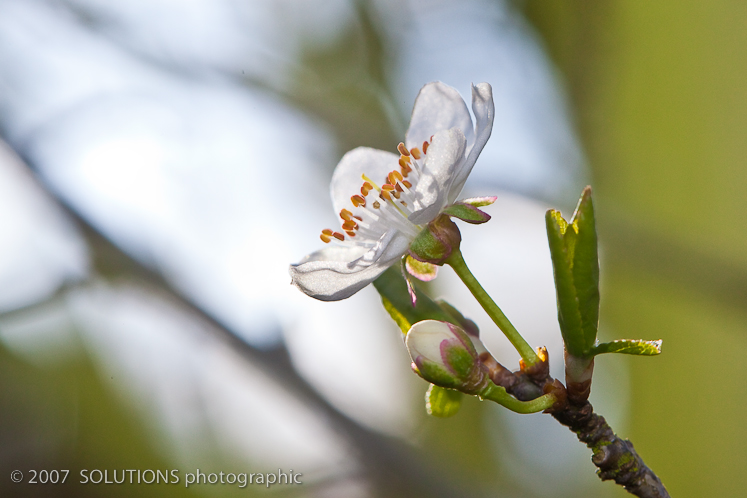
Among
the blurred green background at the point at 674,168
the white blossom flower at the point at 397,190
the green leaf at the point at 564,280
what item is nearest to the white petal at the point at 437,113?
the white blossom flower at the point at 397,190

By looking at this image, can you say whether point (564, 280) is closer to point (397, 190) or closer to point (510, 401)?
point (510, 401)

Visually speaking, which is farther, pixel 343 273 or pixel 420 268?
pixel 420 268

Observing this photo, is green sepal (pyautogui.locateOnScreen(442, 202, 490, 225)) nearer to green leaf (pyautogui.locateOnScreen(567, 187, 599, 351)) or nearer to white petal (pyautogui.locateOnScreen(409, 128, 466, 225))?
white petal (pyautogui.locateOnScreen(409, 128, 466, 225))

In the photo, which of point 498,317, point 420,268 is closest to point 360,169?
point 420,268

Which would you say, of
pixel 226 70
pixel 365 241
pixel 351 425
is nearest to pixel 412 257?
pixel 365 241

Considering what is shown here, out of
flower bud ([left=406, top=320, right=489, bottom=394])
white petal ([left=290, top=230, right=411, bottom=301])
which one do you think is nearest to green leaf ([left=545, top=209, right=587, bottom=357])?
flower bud ([left=406, top=320, right=489, bottom=394])
